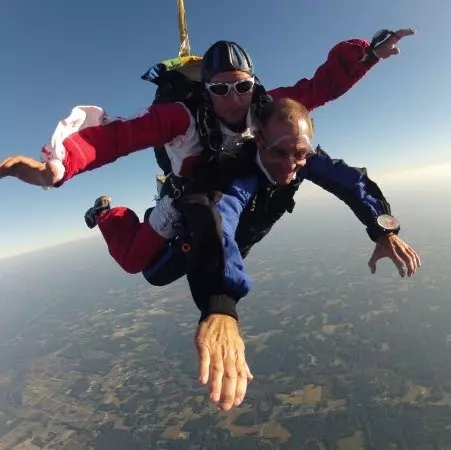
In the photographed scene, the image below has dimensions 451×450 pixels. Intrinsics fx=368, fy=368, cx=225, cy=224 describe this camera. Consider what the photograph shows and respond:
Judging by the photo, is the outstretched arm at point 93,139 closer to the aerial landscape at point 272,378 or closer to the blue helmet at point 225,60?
the blue helmet at point 225,60

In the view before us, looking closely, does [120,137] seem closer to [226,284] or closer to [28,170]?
[28,170]

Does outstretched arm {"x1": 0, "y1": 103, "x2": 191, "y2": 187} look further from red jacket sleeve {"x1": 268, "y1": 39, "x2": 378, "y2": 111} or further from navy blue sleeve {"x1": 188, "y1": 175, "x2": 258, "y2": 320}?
red jacket sleeve {"x1": 268, "y1": 39, "x2": 378, "y2": 111}

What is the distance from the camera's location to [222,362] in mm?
1487

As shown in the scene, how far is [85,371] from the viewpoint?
407 ft

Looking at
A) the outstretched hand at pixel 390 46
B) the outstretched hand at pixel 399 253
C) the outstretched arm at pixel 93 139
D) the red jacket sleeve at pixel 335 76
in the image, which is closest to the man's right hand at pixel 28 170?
the outstretched arm at pixel 93 139

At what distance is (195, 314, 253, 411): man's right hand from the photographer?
54.6 inches

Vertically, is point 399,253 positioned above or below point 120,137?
below

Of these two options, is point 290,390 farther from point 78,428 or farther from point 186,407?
point 78,428

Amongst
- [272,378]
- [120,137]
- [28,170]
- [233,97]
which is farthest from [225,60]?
[272,378]

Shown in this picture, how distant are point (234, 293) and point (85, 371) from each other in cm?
13970

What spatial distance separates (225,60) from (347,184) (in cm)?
161

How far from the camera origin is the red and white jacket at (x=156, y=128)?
88.9 inches

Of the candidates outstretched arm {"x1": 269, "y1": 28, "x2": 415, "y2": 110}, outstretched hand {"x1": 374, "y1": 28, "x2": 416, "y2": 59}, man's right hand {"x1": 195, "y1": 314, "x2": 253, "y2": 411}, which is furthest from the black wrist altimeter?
man's right hand {"x1": 195, "y1": 314, "x2": 253, "y2": 411}

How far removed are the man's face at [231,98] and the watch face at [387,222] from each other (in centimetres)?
160
